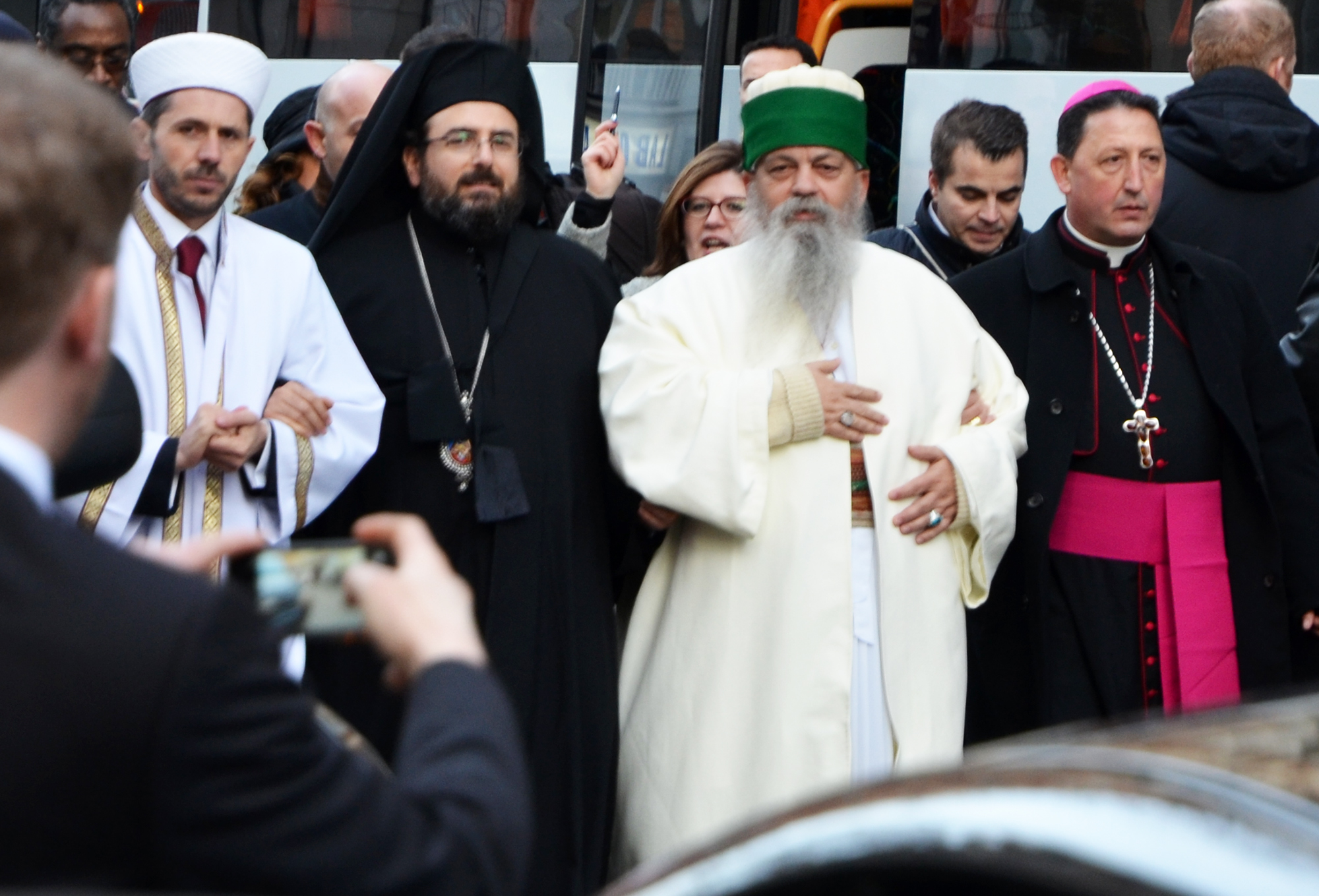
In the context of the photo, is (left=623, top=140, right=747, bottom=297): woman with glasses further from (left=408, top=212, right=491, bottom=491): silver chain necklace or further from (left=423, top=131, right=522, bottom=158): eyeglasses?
(left=408, top=212, right=491, bottom=491): silver chain necklace

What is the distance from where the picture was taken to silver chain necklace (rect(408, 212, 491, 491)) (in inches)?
162

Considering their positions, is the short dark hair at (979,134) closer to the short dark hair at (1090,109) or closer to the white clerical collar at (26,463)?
the short dark hair at (1090,109)

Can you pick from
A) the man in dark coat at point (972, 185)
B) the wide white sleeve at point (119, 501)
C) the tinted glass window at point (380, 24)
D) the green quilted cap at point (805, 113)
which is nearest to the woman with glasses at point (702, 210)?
the man in dark coat at point (972, 185)

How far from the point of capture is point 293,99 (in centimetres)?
732

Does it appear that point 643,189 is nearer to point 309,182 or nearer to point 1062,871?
point 309,182

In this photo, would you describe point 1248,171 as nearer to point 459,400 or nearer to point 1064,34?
point 1064,34

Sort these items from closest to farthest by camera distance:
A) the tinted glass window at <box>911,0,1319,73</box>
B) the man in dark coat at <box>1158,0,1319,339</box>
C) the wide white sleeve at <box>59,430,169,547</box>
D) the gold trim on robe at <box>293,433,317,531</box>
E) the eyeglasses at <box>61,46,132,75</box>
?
the wide white sleeve at <box>59,430,169,547</box> → the gold trim on robe at <box>293,433,317,531</box> → the man in dark coat at <box>1158,0,1319,339</box> → the eyeglasses at <box>61,46,132,75</box> → the tinted glass window at <box>911,0,1319,73</box>

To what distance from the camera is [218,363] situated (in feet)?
12.5

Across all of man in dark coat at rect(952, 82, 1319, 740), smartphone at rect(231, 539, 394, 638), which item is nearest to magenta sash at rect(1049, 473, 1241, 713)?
man in dark coat at rect(952, 82, 1319, 740)

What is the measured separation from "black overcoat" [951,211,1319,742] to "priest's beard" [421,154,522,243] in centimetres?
129

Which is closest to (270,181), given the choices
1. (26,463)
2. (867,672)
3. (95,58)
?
(95,58)

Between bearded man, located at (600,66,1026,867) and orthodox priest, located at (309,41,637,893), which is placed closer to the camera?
bearded man, located at (600,66,1026,867)

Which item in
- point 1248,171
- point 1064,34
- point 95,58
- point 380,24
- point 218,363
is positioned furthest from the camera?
point 380,24

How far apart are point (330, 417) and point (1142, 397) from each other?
6.60 ft
